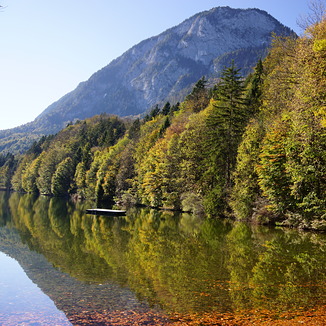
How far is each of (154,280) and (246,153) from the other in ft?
102

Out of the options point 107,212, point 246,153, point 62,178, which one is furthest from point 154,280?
point 62,178

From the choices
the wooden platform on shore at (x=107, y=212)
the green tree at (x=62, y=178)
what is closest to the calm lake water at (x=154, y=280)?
the wooden platform on shore at (x=107, y=212)

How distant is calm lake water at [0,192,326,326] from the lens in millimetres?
10453

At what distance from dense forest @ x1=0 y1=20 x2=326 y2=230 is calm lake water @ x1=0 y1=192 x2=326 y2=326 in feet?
26.3

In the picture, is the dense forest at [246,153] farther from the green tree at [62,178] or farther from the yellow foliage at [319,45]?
the green tree at [62,178]

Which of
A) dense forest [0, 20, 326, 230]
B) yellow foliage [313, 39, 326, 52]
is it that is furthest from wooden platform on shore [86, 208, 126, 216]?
yellow foliage [313, 39, 326, 52]

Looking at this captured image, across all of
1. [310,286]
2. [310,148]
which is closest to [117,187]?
[310,148]

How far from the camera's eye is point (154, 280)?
14.1 meters

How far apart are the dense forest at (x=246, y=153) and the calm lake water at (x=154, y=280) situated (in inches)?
316

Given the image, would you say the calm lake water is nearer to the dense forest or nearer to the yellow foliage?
the dense forest

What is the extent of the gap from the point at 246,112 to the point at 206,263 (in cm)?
3648

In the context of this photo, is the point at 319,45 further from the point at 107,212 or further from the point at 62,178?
the point at 62,178

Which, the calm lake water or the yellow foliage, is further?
the yellow foliage

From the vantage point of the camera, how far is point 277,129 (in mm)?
33875
